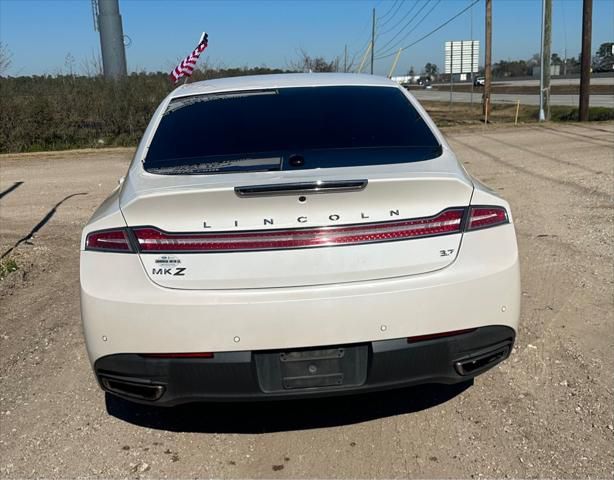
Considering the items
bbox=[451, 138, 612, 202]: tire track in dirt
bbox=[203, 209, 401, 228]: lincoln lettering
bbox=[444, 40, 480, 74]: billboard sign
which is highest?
bbox=[444, 40, 480, 74]: billboard sign

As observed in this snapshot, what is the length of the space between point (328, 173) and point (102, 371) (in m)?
1.30

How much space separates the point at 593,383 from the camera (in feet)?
11.7

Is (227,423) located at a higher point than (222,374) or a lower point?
lower

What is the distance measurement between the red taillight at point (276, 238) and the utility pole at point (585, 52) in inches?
820

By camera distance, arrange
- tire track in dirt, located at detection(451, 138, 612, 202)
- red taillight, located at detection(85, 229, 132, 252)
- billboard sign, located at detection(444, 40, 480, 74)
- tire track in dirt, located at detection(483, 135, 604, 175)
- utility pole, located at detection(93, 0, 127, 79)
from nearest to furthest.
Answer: red taillight, located at detection(85, 229, 132, 252), tire track in dirt, located at detection(451, 138, 612, 202), tire track in dirt, located at detection(483, 135, 604, 175), utility pole, located at detection(93, 0, 127, 79), billboard sign, located at detection(444, 40, 480, 74)

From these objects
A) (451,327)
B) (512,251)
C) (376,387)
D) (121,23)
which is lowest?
(376,387)

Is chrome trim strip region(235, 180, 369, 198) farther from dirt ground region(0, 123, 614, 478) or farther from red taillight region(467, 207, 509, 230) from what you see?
dirt ground region(0, 123, 614, 478)

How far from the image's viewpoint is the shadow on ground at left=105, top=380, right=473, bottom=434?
3.32 metres

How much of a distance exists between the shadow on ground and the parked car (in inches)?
24.3

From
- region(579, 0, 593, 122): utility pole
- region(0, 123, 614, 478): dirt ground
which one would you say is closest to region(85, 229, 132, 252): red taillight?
region(0, 123, 614, 478): dirt ground

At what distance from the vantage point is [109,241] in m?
2.73

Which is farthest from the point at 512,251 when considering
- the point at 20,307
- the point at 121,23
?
the point at 121,23

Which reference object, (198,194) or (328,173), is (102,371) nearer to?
(198,194)

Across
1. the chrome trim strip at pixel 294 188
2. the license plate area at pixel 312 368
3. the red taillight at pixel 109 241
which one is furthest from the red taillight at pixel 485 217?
the red taillight at pixel 109 241
